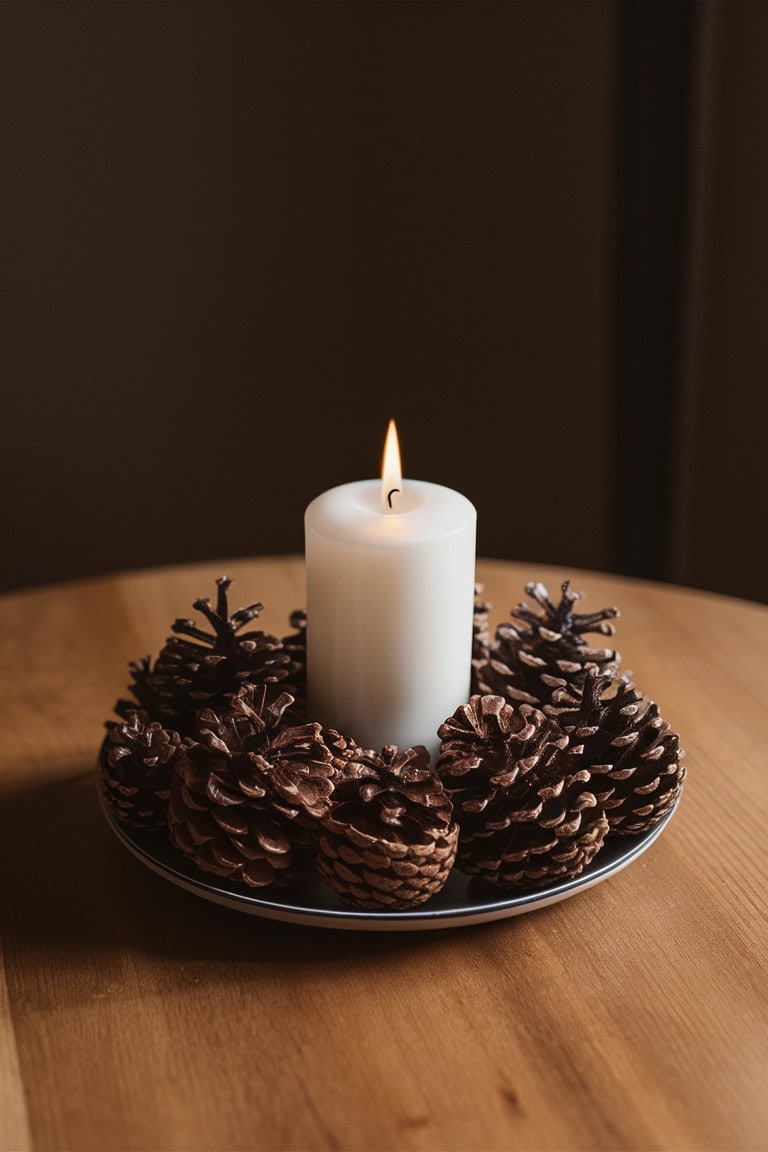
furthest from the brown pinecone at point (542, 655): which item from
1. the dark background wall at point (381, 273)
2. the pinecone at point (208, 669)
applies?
the dark background wall at point (381, 273)

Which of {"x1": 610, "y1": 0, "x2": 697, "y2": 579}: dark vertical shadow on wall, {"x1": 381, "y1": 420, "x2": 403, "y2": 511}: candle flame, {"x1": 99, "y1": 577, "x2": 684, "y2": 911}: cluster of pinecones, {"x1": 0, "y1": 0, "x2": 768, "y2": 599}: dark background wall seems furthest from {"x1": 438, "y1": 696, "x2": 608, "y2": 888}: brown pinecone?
{"x1": 610, "y1": 0, "x2": 697, "y2": 579}: dark vertical shadow on wall

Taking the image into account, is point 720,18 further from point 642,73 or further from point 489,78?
point 489,78

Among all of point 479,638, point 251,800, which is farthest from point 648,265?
point 251,800

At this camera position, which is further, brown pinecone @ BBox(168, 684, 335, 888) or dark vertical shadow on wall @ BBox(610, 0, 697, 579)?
dark vertical shadow on wall @ BBox(610, 0, 697, 579)

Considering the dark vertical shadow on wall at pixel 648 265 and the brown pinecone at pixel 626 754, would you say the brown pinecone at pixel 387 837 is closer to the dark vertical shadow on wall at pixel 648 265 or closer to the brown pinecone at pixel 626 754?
the brown pinecone at pixel 626 754

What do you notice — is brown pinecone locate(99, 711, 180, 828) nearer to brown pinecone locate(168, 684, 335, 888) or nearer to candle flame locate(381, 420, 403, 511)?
brown pinecone locate(168, 684, 335, 888)

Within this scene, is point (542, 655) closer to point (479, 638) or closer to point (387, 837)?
point (479, 638)

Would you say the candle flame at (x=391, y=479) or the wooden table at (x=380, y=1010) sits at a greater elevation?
the candle flame at (x=391, y=479)
